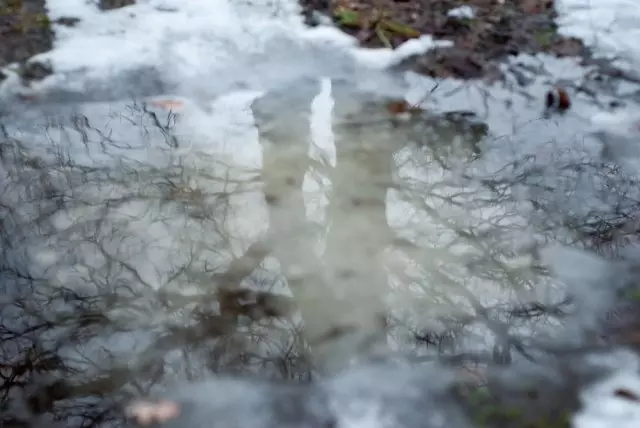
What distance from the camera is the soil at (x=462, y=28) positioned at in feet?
11.9

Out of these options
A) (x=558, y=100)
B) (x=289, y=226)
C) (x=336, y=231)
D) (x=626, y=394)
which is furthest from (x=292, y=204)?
(x=558, y=100)

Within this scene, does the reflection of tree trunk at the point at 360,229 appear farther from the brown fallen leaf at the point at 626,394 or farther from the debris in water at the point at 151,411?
the brown fallen leaf at the point at 626,394

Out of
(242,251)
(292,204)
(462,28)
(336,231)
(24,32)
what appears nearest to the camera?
(242,251)

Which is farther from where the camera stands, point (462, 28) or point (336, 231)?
point (462, 28)

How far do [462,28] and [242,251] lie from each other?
7.48ft

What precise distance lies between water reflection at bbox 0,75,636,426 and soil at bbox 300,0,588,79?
2.15 ft

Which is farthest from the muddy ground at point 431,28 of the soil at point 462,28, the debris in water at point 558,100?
the debris in water at point 558,100

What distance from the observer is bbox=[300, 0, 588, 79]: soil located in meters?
3.63

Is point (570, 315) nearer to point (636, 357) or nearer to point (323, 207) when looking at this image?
point (636, 357)

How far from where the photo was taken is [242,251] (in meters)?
2.45

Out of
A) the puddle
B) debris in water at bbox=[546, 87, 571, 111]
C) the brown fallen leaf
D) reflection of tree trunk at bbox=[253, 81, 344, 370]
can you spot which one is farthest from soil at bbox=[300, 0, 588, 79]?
the brown fallen leaf

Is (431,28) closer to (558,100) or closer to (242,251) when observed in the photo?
(558,100)

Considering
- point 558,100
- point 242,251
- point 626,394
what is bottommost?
point 626,394

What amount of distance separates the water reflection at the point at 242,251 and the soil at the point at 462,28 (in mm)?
654
